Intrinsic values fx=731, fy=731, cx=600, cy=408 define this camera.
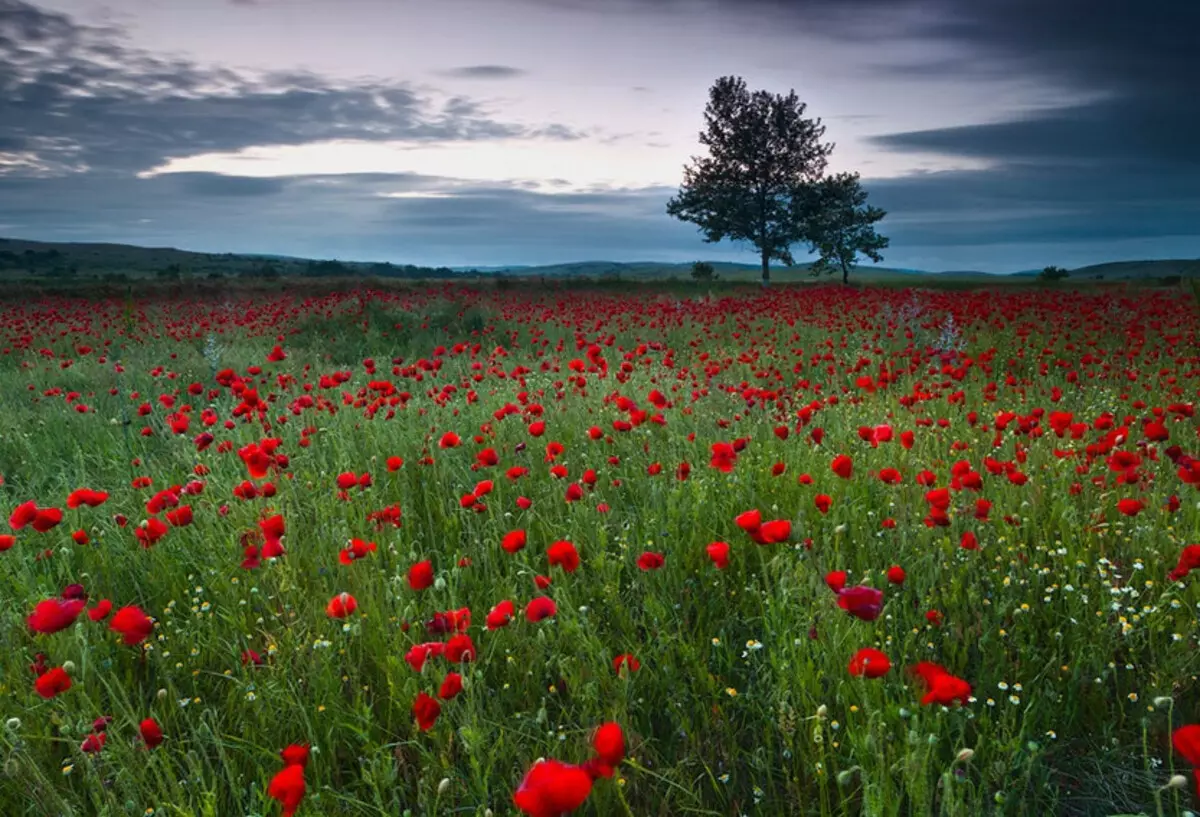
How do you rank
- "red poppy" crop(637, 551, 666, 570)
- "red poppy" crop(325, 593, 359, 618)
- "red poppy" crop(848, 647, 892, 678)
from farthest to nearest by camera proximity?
"red poppy" crop(637, 551, 666, 570), "red poppy" crop(325, 593, 359, 618), "red poppy" crop(848, 647, 892, 678)

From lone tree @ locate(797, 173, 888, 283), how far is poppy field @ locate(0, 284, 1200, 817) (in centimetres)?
3536

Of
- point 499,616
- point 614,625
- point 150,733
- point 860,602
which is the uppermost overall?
point 860,602

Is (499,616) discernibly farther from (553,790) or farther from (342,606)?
(553,790)

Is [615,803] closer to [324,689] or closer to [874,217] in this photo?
[324,689]

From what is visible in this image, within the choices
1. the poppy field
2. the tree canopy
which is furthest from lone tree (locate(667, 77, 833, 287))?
the poppy field

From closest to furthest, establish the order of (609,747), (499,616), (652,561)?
(609,747) < (499,616) < (652,561)

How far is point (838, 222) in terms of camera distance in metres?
39.1

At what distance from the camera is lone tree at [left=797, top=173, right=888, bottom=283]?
38.4 m

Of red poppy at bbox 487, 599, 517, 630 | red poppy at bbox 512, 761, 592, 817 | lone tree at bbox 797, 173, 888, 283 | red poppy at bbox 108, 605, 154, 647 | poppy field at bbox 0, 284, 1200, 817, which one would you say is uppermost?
lone tree at bbox 797, 173, 888, 283

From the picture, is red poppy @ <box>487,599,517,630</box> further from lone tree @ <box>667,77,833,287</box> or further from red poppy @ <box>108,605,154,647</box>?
lone tree @ <box>667,77,833,287</box>

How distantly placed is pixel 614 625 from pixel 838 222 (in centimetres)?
→ 3993

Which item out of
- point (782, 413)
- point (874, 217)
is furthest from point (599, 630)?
point (874, 217)

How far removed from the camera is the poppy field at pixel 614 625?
195 centimetres

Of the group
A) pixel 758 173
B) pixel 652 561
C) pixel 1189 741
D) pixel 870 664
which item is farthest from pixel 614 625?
pixel 758 173
